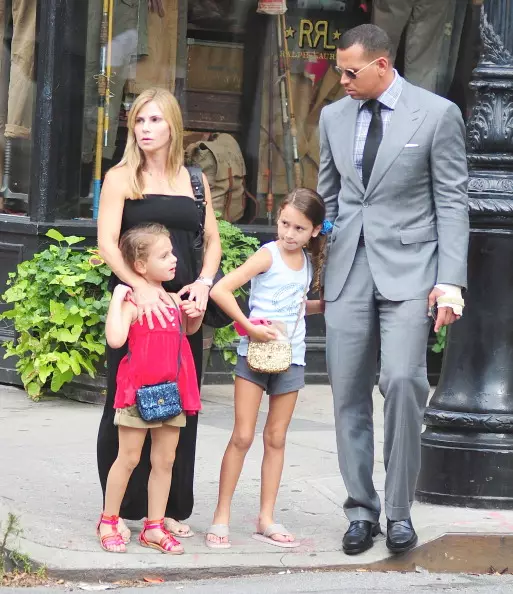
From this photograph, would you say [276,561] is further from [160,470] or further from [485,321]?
[485,321]

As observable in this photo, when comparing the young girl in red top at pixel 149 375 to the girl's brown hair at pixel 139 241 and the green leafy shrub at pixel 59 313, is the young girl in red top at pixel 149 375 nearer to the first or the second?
the girl's brown hair at pixel 139 241

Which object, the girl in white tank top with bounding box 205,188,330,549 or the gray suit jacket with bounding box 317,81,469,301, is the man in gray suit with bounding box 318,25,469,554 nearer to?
the gray suit jacket with bounding box 317,81,469,301

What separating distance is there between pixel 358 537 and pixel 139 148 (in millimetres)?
1782

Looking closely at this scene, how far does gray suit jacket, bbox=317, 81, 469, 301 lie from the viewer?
529 cm

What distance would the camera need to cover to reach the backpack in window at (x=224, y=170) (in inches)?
365

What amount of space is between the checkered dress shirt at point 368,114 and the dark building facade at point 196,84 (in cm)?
363

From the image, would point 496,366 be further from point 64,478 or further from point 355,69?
point 64,478

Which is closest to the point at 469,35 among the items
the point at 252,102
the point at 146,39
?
the point at 252,102

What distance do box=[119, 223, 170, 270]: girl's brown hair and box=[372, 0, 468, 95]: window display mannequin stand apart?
495 cm

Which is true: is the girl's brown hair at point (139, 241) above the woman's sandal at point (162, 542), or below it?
above

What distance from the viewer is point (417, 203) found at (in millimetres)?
5348

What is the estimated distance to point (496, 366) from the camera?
243 inches

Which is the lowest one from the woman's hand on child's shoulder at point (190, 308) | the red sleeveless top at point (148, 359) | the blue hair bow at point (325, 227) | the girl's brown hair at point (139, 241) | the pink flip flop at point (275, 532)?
the pink flip flop at point (275, 532)

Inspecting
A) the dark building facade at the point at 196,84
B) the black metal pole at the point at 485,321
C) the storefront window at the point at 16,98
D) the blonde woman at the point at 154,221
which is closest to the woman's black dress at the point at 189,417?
the blonde woman at the point at 154,221
